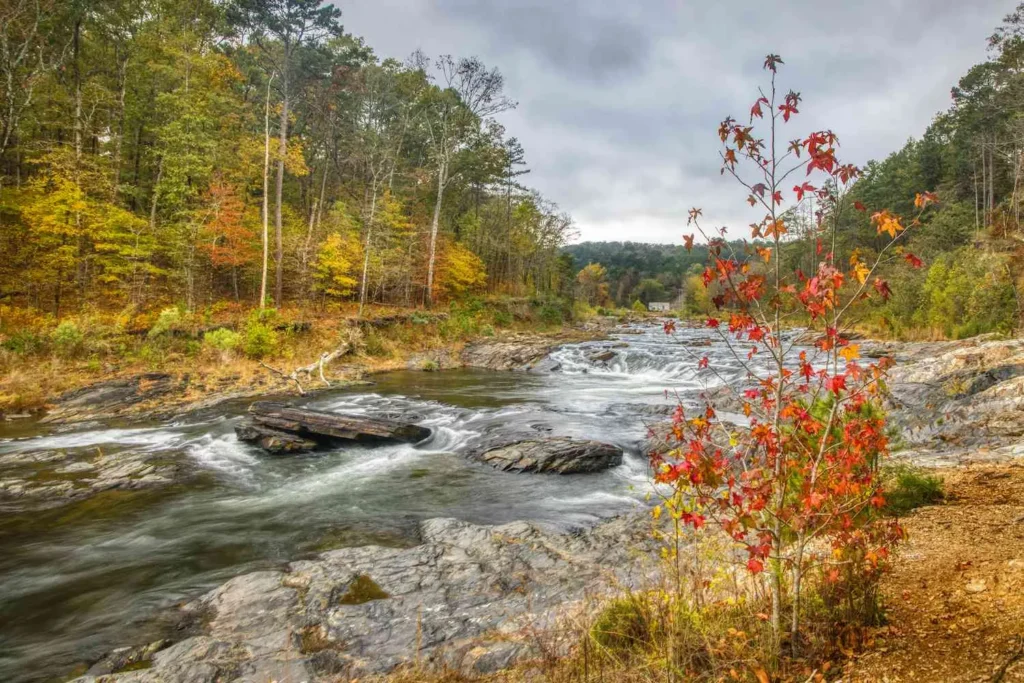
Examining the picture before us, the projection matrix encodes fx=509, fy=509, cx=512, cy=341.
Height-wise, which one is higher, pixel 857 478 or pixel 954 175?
pixel 954 175

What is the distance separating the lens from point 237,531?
23.4 feet

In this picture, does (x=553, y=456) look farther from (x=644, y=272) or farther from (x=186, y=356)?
(x=644, y=272)

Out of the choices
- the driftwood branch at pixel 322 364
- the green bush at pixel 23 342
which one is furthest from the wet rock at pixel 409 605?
the green bush at pixel 23 342

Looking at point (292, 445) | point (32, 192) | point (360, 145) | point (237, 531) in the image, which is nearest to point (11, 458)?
point (292, 445)

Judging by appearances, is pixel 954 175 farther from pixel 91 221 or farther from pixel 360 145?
pixel 91 221

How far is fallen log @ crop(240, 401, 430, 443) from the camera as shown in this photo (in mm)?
11109

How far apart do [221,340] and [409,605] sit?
631 inches

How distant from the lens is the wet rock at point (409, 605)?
3.79 metres

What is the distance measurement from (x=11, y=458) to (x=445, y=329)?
19508 mm

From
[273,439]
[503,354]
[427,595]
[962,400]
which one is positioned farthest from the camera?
[503,354]

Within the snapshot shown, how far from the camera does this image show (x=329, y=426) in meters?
11.2

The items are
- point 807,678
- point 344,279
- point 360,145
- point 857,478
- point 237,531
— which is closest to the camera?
point 807,678

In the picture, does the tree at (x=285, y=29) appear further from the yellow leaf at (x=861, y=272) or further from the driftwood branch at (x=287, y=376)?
the yellow leaf at (x=861, y=272)

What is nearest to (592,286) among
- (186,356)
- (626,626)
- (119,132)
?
(119,132)
